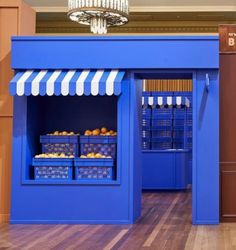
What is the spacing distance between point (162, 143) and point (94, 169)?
17.8 ft

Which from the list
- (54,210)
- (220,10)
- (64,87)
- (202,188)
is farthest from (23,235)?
(220,10)

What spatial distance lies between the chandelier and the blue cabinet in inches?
138

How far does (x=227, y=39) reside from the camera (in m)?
7.56

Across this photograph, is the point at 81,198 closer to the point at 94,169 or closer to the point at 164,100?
the point at 94,169

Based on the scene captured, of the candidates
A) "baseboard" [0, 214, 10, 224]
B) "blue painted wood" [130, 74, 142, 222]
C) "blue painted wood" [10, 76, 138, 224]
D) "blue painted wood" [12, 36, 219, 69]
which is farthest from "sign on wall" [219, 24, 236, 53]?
"baseboard" [0, 214, 10, 224]

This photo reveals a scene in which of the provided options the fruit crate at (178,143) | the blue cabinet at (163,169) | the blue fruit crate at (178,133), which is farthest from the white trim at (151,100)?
the blue cabinet at (163,169)

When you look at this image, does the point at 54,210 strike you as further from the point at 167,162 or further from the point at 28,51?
the point at 167,162

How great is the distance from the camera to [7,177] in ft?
25.1

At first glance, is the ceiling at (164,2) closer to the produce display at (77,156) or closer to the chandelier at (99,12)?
the chandelier at (99,12)

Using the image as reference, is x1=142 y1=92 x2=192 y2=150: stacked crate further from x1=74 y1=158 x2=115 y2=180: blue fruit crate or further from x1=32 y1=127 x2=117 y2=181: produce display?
x1=74 y1=158 x2=115 y2=180: blue fruit crate

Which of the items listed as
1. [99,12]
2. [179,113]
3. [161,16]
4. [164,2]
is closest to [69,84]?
[99,12]

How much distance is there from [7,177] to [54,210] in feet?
2.97

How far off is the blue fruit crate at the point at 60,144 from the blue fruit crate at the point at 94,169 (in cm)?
28

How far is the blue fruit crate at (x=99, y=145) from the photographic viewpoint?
7.57 m
